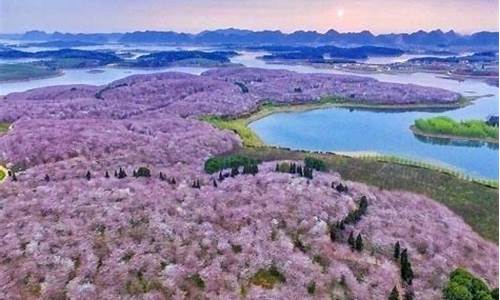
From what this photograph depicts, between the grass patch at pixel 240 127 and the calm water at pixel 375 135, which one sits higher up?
the grass patch at pixel 240 127

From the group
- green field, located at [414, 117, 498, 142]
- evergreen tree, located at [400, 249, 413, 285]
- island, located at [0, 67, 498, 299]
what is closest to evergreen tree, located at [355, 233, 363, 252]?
island, located at [0, 67, 498, 299]

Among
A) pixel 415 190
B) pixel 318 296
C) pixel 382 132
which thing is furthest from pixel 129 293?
pixel 382 132

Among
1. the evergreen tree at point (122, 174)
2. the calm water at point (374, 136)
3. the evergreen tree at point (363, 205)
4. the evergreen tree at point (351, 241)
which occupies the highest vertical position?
the evergreen tree at point (122, 174)

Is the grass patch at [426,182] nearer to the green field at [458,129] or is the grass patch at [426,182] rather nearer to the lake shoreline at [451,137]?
the lake shoreline at [451,137]

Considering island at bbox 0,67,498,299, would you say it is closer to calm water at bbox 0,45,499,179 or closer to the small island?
calm water at bbox 0,45,499,179

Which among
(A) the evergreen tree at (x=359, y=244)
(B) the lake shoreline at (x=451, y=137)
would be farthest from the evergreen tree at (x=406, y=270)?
(B) the lake shoreline at (x=451, y=137)

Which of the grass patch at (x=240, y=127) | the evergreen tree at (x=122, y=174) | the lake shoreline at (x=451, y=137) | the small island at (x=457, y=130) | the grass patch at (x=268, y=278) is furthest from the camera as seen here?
the small island at (x=457, y=130)

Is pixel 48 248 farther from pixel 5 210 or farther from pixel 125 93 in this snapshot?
pixel 125 93

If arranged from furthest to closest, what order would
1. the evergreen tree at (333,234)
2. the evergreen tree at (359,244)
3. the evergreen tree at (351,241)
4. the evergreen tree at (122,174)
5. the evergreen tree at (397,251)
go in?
the evergreen tree at (122,174) < the evergreen tree at (333,234) < the evergreen tree at (351,241) < the evergreen tree at (359,244) < the evergreen tree at (397,251)

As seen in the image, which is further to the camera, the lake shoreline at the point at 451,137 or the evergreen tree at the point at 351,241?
the lake shoreline at the point at 451,137
